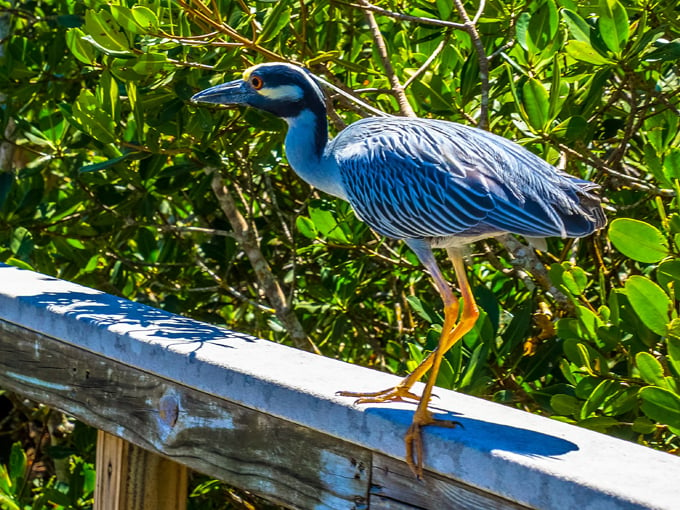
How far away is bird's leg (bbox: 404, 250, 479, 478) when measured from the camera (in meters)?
1.53

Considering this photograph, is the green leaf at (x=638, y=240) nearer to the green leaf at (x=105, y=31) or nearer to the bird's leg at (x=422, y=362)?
the bird's leg at (x=422, y=362)

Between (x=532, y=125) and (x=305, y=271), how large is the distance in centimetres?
183

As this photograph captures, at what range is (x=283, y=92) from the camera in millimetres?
2641

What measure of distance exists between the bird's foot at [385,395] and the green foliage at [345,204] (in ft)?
1.37

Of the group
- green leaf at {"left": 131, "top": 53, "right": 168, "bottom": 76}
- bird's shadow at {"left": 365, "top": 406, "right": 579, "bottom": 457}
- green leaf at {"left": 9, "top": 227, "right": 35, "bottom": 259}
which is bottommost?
bird's shadow at {"left": 365, "top": 406, "right": 579, "bottom": 457}

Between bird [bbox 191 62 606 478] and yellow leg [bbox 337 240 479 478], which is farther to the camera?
bird [bbox 191 62 606 478]

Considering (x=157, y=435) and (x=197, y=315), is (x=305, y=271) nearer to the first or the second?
(x=197, y=315)

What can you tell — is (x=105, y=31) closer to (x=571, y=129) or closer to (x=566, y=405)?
(x=571, y=129)

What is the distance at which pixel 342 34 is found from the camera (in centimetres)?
384

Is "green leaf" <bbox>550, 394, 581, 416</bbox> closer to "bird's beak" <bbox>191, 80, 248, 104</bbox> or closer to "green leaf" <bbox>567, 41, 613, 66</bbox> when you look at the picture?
"green leaf" <bbox>567, 41, 613, 66</bbox>

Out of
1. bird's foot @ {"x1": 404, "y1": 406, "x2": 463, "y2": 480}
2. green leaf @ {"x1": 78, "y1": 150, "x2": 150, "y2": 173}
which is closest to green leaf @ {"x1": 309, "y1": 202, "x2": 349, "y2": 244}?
green leaf @ {"x1": 78, "y1": 150, "x2": 150, "y2": 173}

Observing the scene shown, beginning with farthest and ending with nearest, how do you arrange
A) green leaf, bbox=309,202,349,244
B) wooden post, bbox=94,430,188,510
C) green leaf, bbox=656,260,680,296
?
green leaf, bbox=309,202,349,244 < green leaf, bbox=656,260,680,296 < wooden post, bbox=94,430,188,510

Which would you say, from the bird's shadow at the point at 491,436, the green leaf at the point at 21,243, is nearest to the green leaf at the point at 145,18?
the green leaf at the point at 21,243

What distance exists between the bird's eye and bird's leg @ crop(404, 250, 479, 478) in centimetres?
71
